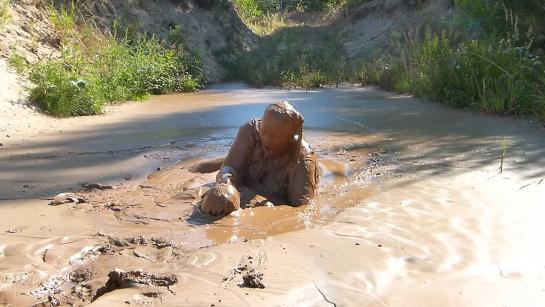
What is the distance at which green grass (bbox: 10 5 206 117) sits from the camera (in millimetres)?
9531

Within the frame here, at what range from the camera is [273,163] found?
4809 mm

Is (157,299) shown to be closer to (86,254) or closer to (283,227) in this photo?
(86,254)

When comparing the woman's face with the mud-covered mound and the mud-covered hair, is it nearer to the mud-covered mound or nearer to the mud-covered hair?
the mud-covered hair

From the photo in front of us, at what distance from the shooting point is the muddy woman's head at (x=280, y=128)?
4457mm

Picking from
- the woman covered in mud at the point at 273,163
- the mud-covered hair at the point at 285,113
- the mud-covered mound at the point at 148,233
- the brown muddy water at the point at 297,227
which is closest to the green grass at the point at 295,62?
the brown muddy water at the point at 297,227

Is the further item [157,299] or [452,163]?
[452,163]

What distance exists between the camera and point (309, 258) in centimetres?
335

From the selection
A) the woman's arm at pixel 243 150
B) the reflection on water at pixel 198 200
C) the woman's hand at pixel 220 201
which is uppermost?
the woman's arm at pixel 243 150

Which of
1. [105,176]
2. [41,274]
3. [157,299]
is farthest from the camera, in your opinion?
[105,176]

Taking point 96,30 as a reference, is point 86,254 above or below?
below

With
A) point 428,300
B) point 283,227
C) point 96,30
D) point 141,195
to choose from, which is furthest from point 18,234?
point 96,30

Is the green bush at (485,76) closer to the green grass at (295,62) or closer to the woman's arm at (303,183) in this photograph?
the woman's arm at (303,183)

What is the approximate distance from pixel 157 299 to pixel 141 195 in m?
2.16

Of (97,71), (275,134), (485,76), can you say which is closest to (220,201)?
(275,134)
